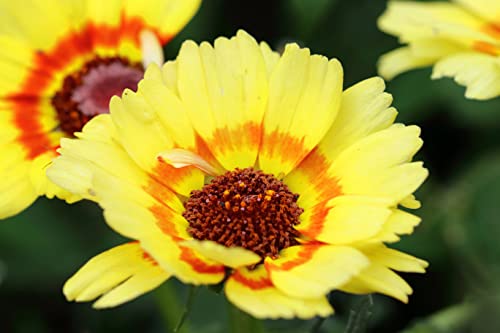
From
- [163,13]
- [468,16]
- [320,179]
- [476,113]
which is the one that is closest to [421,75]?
[476,113]

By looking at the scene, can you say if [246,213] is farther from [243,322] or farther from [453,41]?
[453,41]

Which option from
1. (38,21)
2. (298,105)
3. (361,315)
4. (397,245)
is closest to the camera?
(361,315)

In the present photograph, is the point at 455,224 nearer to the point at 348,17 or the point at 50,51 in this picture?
the point at 348,17

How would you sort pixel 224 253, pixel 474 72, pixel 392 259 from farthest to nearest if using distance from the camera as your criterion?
pixel 474 72 → pixel 392 259 → pixel 224 253

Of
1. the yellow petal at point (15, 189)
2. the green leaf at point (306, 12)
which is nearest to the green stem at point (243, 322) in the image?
the yellow petal at point (15, 189)

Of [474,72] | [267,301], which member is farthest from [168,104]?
[474,72]

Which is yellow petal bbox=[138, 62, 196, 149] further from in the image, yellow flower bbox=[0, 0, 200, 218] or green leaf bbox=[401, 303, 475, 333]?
green leaf bbox=[401, 303, 475, 333]
